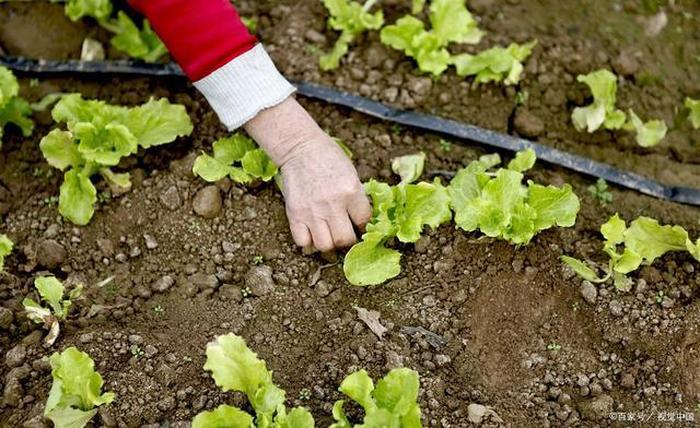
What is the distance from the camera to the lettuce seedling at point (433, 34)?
3.16 meters

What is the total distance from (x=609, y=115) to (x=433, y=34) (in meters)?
0.66

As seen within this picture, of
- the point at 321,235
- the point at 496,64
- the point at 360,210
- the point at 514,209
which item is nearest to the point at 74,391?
the point at 321,235

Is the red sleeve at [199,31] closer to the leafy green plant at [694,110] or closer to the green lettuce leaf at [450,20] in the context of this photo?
the green lettuce leaf at [450,20]

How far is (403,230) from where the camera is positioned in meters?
2.65

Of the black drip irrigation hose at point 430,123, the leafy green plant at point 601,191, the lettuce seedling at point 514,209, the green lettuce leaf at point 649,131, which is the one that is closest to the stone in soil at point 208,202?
the black drip irrigation hose at point 430,123

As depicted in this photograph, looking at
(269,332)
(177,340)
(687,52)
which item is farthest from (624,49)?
(177,340)

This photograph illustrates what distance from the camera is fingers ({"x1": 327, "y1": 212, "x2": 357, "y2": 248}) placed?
260 centimetres

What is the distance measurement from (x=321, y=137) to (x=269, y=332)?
587mm

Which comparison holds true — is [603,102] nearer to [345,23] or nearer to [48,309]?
[345,23]

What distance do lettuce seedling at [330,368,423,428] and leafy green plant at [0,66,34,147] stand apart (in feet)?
4.80

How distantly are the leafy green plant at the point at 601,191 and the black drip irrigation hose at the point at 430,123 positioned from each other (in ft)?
0.08

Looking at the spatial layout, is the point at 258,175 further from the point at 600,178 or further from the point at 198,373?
A: the point at 600,178

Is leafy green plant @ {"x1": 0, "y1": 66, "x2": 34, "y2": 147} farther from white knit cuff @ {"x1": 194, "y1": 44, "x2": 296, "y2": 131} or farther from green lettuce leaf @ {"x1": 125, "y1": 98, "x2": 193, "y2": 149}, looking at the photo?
white knit cuff @ {"x1": 194, "y1": 44, "x2": 296, "y2": 131}

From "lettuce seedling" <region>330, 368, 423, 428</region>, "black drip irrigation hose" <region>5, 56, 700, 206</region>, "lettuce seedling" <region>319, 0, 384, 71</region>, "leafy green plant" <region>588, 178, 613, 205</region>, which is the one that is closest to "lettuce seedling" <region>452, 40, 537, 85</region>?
"black drip irrigation hose" <region>5, 56, 700, 206</region>
